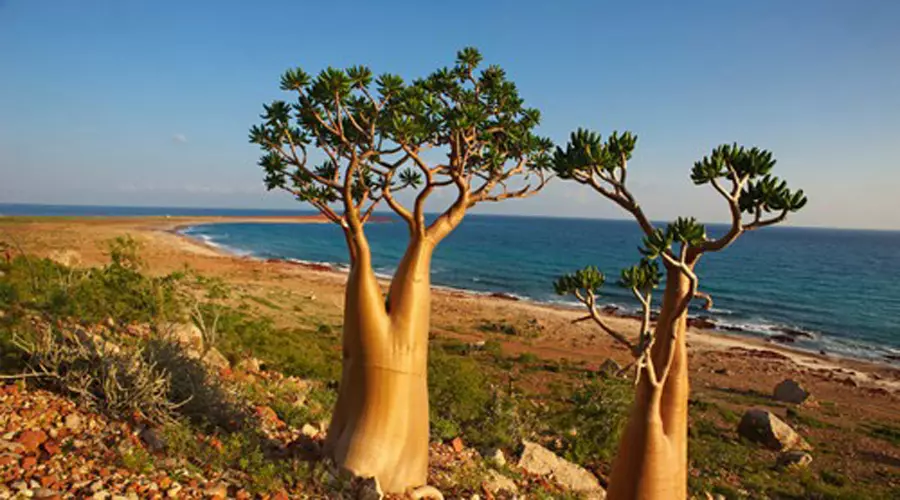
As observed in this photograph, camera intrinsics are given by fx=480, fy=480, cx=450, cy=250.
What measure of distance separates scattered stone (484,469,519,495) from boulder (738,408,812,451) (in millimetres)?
10413

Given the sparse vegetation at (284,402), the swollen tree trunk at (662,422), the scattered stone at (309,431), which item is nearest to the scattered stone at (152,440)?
the sparse vegetation at (284,402)

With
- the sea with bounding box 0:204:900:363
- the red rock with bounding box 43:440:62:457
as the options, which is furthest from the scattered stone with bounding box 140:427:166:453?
the sea with bounding box 0:204:900:363

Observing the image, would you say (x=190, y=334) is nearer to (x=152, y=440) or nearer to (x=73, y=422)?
(x=73, y=422)

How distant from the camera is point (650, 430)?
188 inches

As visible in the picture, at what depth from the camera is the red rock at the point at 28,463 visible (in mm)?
3797

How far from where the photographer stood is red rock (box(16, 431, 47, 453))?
13.4 ft

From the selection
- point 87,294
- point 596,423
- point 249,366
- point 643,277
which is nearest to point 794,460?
point 596,423

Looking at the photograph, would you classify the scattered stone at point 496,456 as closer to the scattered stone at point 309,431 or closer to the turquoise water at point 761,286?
the scattered stone at point 309,431

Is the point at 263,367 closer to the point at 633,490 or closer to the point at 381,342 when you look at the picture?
the point at 381,342

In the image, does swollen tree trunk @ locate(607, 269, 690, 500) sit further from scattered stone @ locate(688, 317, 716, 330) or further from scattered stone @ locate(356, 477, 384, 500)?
scattered stone @ locate(688, 317, 716, 330)

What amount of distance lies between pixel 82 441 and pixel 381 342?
281cm

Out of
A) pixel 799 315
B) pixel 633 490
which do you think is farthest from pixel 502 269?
pixel 633 490

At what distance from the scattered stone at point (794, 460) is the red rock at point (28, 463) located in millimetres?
14238

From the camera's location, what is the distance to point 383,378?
16.7ft
